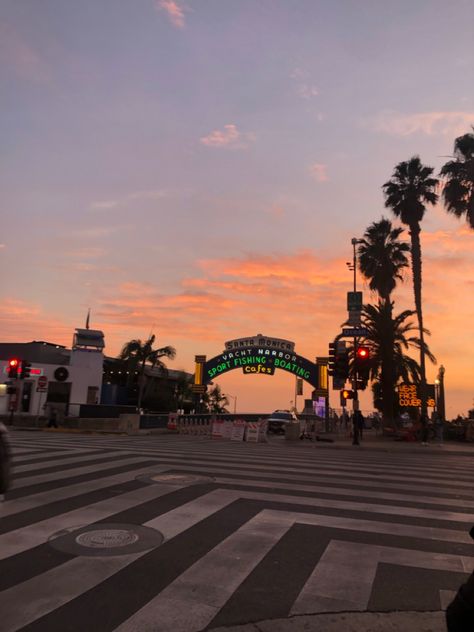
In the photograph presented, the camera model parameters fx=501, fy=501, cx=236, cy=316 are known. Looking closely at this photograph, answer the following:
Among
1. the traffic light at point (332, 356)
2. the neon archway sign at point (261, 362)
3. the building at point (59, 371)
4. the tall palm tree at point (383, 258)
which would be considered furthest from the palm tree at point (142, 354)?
the traffic light at point (332, 356)

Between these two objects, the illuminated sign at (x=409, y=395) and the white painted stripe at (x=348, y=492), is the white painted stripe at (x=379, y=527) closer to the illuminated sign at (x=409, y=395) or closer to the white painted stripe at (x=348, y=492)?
the white painted stripe at (x=348, y=492)

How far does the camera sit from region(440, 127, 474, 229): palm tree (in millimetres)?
31031

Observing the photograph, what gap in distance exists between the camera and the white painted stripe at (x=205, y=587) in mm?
3904

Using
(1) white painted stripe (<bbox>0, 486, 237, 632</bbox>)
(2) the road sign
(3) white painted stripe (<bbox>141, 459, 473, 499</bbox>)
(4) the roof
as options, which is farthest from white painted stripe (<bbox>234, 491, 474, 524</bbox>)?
(4) the roof

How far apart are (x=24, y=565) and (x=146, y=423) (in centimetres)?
2735

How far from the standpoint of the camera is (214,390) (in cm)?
7500

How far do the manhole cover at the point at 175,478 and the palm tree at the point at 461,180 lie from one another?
27019 mm

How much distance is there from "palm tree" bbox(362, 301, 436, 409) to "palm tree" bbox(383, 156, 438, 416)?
3595 millimetres

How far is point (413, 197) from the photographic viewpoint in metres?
35.8

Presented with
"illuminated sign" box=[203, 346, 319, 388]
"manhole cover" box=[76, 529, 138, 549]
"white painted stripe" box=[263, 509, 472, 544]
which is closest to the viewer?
"manhole cover" box=[76, 529, 138, 549]

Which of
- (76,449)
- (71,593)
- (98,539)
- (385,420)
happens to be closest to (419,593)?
(71,593)

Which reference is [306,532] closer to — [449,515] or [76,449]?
[449,515]

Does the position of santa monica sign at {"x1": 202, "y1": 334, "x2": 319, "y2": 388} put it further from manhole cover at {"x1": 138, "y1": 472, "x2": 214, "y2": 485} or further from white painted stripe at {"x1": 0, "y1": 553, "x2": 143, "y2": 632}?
white painted stripe at {"x1": 0, "y1": 553, "x2": 143, "y2": 632}

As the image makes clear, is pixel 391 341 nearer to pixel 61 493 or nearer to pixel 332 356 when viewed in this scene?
pixel 332 356
